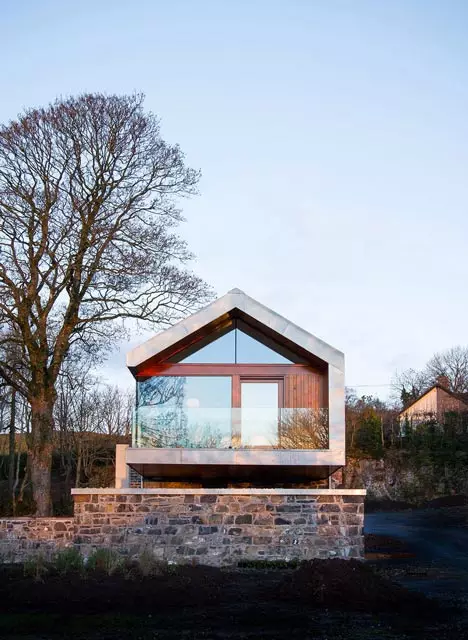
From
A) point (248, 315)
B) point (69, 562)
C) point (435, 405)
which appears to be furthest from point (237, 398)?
point (435, 405)

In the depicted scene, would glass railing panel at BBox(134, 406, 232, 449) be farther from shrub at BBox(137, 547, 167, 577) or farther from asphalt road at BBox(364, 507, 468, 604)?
asphalt road at BBox(364, 507, 468, 604)

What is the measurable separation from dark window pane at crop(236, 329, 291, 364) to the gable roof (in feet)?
2.64

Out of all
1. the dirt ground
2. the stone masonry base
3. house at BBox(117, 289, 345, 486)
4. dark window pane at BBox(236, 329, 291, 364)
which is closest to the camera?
the dirt ground

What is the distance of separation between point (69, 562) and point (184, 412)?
5758 millimetres

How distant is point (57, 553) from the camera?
1752cm

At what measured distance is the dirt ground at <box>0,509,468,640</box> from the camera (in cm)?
1058

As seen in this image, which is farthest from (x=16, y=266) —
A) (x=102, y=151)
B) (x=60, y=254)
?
(x=102, y=151)

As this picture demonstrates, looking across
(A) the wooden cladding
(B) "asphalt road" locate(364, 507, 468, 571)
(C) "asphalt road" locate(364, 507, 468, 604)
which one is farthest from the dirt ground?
(A) the wooden cladding

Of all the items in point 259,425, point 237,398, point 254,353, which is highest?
point 254,353

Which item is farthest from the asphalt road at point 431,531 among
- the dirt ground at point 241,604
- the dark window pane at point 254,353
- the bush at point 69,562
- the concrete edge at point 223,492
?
the bush at point 69,562

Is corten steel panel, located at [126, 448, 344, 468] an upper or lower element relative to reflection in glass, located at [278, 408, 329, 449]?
lower

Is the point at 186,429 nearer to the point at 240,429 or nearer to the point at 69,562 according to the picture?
the point at 240,429

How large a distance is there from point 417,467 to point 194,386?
808 inches

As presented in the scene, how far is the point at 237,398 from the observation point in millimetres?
21719
